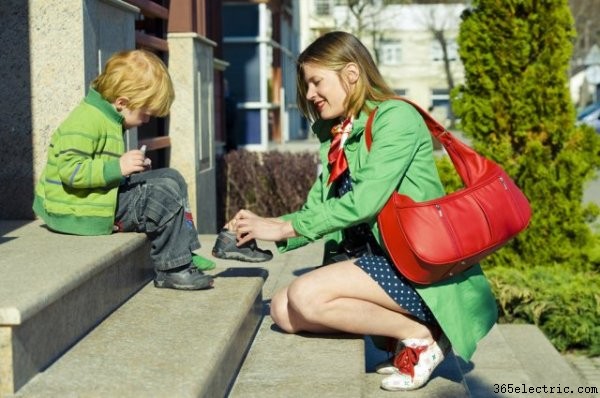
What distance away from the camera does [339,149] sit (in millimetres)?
4750

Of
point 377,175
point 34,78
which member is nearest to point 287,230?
point 377,175

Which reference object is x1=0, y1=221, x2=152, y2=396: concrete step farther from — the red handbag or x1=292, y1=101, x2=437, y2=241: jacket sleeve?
the red handbag

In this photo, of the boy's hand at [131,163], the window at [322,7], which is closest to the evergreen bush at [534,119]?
the boy's hand at [131,163]

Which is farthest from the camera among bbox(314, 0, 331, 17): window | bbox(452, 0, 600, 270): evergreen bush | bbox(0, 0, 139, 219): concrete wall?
bbox(314, 0, 331, 17): window

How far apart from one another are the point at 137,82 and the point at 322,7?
4870cm

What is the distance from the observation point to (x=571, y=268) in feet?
26.3

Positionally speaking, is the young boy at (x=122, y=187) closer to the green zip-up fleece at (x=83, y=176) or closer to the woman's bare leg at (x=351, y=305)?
the green zip-up fleece at (x=83, y=176)

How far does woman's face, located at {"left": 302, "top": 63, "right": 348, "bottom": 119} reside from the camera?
15.3 ft

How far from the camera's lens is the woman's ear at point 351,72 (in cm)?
462

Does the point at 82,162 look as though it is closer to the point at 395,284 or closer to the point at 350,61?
the point at 350,61

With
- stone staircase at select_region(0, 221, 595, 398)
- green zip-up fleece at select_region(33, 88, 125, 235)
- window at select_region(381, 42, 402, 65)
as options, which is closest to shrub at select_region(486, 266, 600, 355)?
stone staircase at select_region(0, 221, 595, 398)

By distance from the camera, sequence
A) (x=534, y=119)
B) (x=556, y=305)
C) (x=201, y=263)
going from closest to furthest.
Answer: (x=201, y=263), (x=556, y=305), (x=534, y=119)

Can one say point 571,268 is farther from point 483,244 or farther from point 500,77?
point 483,244

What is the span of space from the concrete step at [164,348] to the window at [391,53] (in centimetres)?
5511
